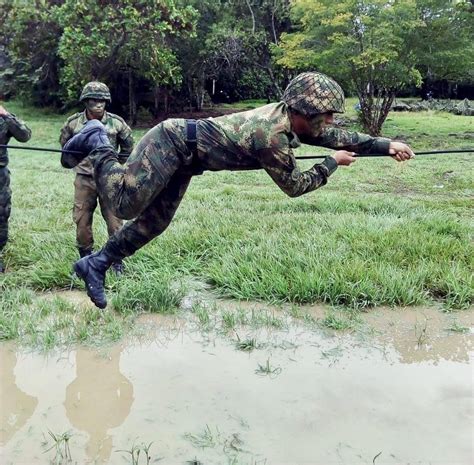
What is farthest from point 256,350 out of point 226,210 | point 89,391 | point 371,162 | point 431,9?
point 431,9

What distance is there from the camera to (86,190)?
5223 millimetres

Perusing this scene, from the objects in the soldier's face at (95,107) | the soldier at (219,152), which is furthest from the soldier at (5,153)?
the soldier at (219,152)

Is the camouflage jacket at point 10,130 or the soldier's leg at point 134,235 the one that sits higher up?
the camouflage jacket at point 10,130

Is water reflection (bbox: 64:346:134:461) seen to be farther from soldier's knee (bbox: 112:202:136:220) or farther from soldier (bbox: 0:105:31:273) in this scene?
soldier (bbox: 0:105:31:273)

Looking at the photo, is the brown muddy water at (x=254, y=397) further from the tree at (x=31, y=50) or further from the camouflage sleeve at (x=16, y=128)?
the tree at (x=31, y=50)

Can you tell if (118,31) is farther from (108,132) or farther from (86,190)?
(86,190)

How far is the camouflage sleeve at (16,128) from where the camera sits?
5.26 meters

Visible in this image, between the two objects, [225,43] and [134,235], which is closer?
[134,235]

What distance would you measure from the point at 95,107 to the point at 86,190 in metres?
0.72

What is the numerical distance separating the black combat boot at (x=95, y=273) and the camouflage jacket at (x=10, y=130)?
2003 millimetres

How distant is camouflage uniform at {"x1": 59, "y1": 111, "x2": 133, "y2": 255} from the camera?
5.21 m

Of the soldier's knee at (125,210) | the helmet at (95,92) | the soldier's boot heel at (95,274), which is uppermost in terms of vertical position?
the helmet at (95,92)

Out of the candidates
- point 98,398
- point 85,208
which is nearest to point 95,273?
point 98,398

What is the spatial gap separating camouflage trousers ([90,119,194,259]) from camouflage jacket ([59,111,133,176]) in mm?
1444
